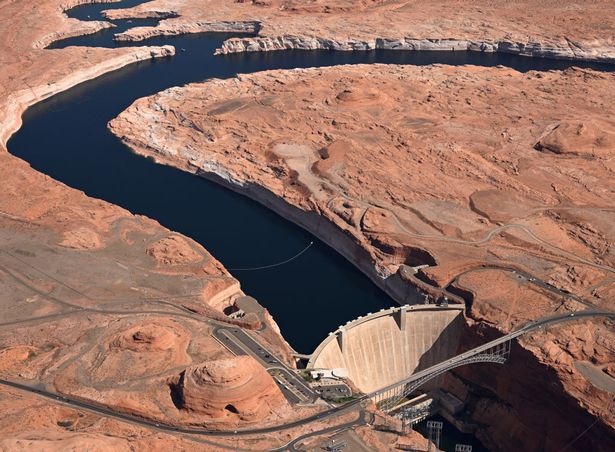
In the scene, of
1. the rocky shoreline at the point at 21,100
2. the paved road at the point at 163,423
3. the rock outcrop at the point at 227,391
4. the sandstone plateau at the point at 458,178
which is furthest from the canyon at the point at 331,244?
the paved road at the point at 163,423

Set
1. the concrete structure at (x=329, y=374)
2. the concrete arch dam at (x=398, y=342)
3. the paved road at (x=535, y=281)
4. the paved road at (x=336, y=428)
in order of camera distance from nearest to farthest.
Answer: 1. the paved road at (x=336, y=428)
2. the concrete structure at (x=329, y=374)
3. the concrete arch dam at (x=398, y=342)
4. the paved road at (x=535, y=281)

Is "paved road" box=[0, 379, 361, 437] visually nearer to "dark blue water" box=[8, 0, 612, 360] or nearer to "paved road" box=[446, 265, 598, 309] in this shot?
"dark blue water" box=[8, 0, 612, 360]

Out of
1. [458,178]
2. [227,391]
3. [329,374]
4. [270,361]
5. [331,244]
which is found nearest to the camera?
[227,391]

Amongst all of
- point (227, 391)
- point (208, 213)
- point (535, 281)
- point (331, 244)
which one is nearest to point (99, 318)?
point (227, 391)

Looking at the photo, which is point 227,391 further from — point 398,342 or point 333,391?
point 398,342

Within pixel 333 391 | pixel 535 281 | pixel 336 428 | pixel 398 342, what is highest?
pixel 336 428

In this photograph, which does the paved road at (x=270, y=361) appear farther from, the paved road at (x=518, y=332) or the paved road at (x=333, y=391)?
the paved road at (x=518, y=332)
